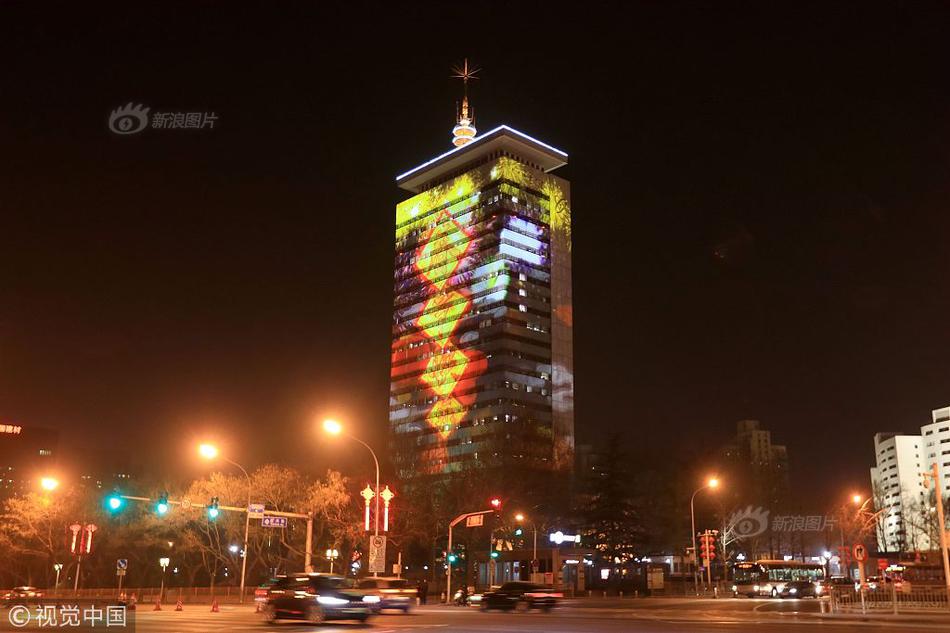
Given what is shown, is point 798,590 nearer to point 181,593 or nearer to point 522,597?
point 522,597

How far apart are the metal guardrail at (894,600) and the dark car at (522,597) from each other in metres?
12.6

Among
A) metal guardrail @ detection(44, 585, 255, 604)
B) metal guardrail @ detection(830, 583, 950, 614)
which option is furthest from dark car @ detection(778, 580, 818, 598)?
metal guardrail @ detection(44, 585, 255, 604)

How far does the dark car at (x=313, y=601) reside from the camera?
2923cm

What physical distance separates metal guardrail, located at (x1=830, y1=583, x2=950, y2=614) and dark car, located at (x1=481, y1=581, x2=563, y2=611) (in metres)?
12.6

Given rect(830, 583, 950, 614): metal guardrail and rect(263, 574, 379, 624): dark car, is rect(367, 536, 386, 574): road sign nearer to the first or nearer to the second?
rect(263, 574, 379, 624): dark car

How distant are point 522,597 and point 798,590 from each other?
1097 inches

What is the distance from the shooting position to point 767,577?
6378 centimetres

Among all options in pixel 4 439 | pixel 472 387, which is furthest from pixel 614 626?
pixel 472 387

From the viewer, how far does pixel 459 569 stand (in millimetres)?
92000

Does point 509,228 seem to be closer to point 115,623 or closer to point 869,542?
point 869,542

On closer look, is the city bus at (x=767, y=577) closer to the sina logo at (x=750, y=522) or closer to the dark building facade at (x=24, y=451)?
the sina logo at (x=750, y=522)

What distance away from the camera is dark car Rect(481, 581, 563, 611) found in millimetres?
40250

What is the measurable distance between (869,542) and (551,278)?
91107 millimetres

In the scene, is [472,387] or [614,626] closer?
[614,626]
